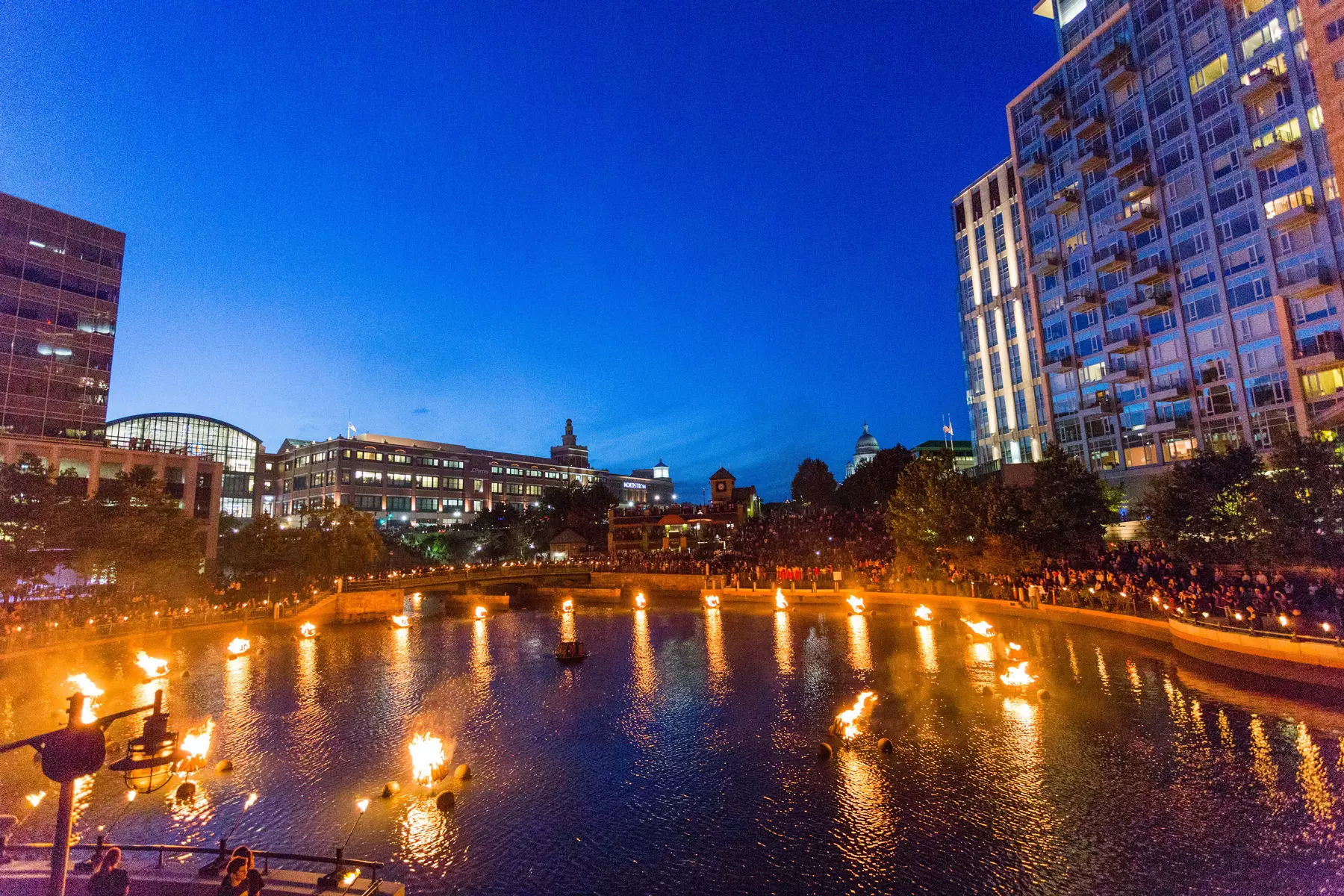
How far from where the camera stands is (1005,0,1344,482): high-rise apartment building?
47938 mm

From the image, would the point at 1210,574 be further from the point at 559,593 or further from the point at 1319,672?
the point at 559,593

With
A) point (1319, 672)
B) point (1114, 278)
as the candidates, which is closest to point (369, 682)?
point (1319, 672)

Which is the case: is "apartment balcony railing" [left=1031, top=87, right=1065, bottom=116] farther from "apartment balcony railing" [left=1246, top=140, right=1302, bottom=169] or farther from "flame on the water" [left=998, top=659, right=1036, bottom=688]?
"flame on the water" [left=998, top=659, right=1036, bottom=688]

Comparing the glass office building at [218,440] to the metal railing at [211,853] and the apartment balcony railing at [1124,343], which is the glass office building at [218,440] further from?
the apartment balcony railing at [1124,343]

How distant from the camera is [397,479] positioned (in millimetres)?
125438

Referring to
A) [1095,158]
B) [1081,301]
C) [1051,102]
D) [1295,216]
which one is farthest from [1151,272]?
[1051,102]

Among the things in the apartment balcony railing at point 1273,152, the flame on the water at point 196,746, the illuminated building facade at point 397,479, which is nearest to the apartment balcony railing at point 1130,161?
the apartment balcony railing at point 1273,152

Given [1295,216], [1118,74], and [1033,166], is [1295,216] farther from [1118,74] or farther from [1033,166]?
[1033,166]

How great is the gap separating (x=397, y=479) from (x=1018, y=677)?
394 feet

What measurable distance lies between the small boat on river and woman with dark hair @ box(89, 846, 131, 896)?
26540mm

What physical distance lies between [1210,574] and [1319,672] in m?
13.5

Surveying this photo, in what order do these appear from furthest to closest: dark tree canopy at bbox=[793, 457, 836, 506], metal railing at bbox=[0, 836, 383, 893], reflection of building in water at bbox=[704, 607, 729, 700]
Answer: dark tree canopy at bbox=[793, 457, 836, 506], reflection of building in water at bbox=[704, 607, 729, 700], metal railing at bbox=[0, 836, 383, 893]

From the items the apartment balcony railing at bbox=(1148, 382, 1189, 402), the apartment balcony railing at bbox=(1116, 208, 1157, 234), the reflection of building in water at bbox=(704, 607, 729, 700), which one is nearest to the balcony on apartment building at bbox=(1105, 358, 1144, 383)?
the apartment balcony railing at bbox=(1148, 382, 1189, 402)

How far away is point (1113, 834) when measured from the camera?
567 inches
